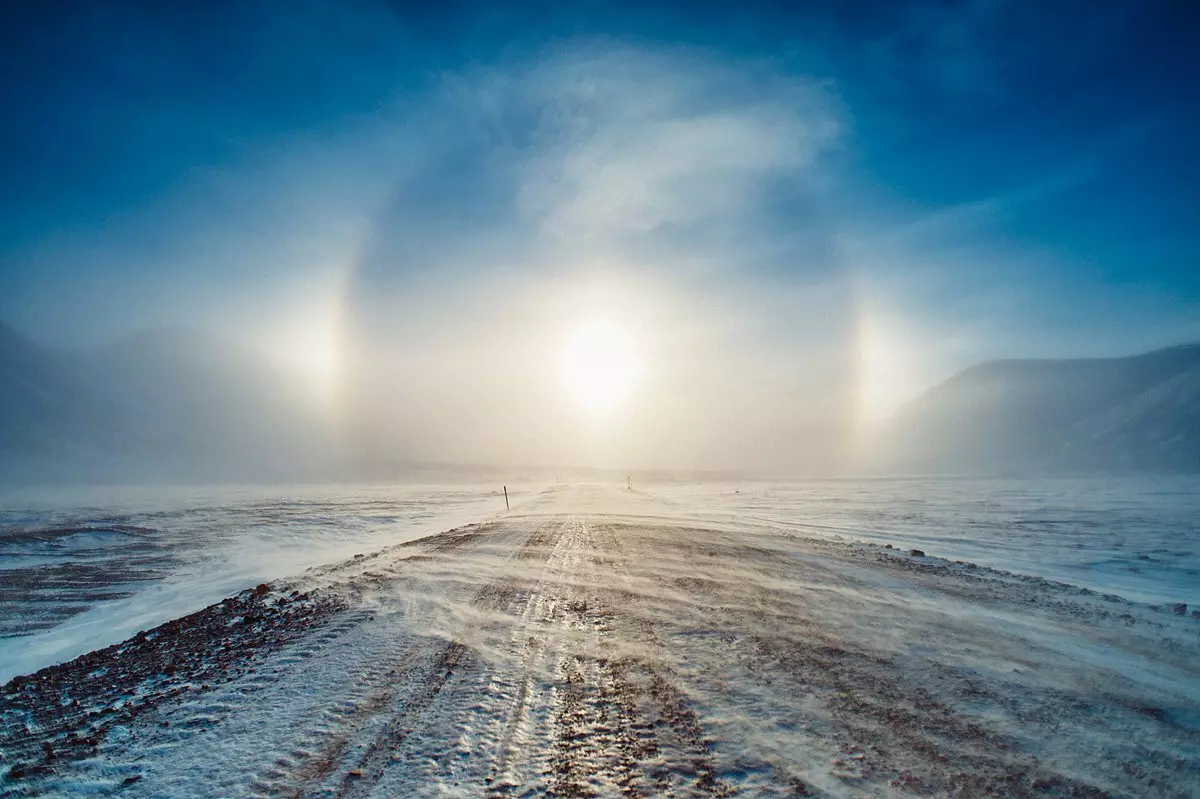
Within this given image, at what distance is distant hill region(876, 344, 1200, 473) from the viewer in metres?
106

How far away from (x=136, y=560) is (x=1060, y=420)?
198 meters

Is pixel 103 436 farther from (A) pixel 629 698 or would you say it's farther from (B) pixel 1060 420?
(B) pixel 1060 420

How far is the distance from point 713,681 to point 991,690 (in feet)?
8.50

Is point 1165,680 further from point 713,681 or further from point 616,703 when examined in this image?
point 616,703

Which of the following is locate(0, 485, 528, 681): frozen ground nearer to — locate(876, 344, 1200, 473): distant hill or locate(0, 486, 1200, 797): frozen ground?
locate(0, 486, 1200, 797): frozen ground

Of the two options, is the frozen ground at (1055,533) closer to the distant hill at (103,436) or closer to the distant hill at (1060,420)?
the distant hill at (1060,420)

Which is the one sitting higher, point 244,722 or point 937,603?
point 244,722

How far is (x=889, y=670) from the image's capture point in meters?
5.30

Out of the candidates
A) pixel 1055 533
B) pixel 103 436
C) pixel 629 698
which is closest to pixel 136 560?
pixel 629 698

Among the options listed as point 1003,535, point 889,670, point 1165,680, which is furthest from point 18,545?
point 1003,535

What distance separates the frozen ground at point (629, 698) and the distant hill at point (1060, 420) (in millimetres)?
125242

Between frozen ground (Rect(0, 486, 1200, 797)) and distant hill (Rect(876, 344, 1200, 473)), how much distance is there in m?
125

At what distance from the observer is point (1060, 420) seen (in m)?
148

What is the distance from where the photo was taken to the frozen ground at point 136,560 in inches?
353
